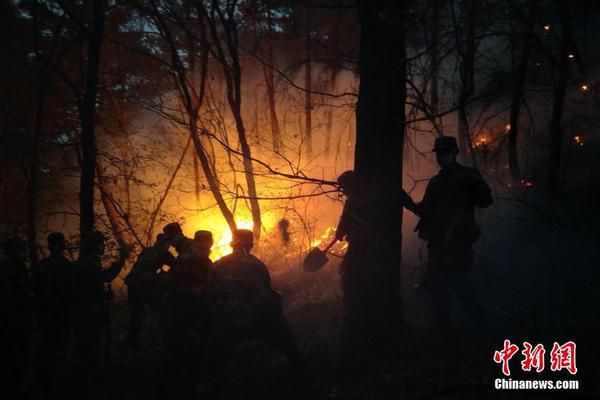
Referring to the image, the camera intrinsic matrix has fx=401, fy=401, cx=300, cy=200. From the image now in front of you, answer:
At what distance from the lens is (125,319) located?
340 inches

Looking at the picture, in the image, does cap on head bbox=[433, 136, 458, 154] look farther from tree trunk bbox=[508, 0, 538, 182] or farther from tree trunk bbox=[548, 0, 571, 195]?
tree trunk bbox=[548, 0, 571, 195]

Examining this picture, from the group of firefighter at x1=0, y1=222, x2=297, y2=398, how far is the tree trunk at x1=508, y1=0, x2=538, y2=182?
12.9 ft

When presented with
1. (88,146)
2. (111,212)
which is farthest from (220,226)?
(88,146)

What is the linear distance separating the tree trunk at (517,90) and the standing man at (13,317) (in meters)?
6.03

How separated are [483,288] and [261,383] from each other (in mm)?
3435

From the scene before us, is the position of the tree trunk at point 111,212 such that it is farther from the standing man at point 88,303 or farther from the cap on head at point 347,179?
the cap on head at point 347,179

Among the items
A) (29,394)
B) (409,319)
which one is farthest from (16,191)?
(409,319)

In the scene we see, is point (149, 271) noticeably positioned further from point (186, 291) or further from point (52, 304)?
point (52, 304)

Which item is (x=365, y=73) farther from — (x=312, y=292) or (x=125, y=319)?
(x=125, y=319)

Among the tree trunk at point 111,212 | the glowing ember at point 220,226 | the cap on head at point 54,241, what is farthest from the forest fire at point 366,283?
the glowing ember at point 220,226

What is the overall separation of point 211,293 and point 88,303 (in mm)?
1604

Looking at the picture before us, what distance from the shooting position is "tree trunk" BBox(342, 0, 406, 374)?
3.88 m

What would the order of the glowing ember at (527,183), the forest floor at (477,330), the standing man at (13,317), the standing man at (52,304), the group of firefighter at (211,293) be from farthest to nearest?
the glowing ember at (527,183)
the standing man at (52,304)
the standing man at (13,317)
the group of firefighter at (211,293)
the forest floor at (477,330)

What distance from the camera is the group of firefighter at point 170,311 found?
4406 millimetres
